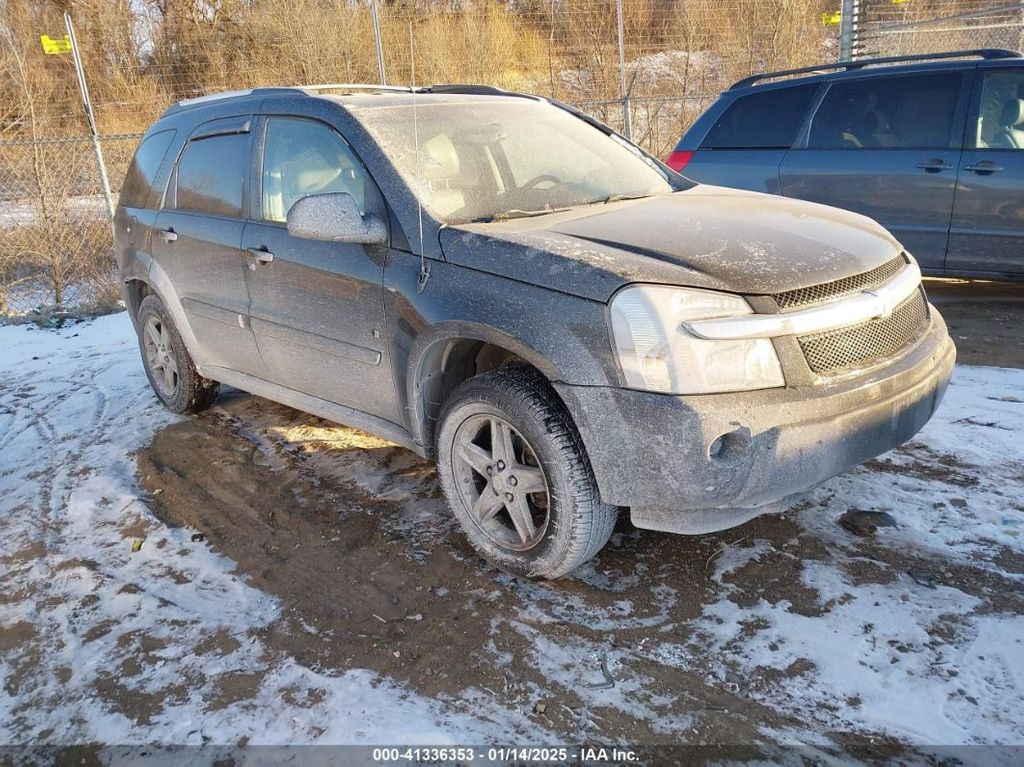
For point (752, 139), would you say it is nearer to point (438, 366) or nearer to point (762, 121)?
point (762, 121)

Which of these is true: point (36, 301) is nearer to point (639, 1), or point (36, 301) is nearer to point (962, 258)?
point (962, 258)

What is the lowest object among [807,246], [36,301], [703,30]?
[36,301]

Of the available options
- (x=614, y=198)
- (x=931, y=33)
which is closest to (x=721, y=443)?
(x=614, y=198)

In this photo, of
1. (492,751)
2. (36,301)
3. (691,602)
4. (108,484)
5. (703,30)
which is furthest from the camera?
(703,30)

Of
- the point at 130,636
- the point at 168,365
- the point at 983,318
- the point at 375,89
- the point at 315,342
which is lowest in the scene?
the point at 130,636

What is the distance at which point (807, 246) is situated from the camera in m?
2.80

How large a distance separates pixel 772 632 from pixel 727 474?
575 millimetres

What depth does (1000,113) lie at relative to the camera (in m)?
5.50

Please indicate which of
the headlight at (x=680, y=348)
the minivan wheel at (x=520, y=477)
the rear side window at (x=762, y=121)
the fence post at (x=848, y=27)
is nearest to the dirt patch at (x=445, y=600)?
the minivan wheel at (x=520, y=477)

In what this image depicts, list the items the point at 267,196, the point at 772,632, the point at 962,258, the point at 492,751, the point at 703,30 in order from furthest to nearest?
the point at 703,30, the point at 962,258, the point at 267,196, the point at 772,632, the point at 492,751

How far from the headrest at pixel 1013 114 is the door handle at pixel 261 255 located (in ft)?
16.8

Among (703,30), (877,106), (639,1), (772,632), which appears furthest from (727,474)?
(639,1)

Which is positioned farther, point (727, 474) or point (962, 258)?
point (962, 258)

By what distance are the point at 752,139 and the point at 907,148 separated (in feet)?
3.83
